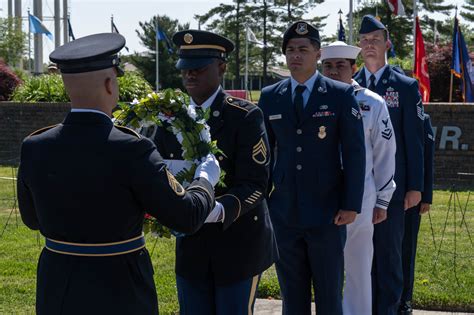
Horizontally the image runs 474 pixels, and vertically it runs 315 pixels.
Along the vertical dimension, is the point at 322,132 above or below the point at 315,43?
below

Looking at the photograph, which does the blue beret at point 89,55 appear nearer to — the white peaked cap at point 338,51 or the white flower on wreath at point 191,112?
the white flower on wreath at point 191,112

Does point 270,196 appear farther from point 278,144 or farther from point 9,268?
point 9,268

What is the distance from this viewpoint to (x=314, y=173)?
4.52 m

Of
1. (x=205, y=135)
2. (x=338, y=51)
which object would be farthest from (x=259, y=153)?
(x=338, y=51)

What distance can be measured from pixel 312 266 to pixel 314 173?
21.7 inches

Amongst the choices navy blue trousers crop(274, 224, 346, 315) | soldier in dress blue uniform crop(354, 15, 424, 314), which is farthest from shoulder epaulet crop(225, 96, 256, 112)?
soldier in dress blue uniform crop(354, 15, 424, 314)

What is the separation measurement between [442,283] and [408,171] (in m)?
1.73

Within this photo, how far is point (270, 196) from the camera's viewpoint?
4.75 metres

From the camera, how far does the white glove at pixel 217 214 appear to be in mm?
3436

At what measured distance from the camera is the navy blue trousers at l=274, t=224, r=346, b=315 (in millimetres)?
4484

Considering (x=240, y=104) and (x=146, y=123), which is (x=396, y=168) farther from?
(x=146, y=123)

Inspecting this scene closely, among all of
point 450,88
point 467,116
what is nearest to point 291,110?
point 467,116

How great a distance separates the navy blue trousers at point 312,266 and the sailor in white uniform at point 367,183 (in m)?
0.51

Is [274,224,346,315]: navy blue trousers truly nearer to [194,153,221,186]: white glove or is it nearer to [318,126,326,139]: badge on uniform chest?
[318,126,326,139]: badge on uniform chest
